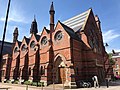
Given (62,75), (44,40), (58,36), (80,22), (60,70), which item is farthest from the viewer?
(80,22)

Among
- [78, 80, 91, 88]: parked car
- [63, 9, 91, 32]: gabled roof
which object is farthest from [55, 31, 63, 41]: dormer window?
[78, 80, 91, 88]: parked car

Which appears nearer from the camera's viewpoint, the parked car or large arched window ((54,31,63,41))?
the parked car

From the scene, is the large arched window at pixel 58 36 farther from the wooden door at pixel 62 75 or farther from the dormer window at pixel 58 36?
the wooden door at pixel 62 75

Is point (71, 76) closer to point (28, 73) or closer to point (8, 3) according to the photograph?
point (28, 73)

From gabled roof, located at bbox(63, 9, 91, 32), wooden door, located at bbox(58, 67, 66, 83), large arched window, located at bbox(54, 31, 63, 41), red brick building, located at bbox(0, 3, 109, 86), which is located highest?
gabled roof, located at bbox(63, 9, 91, 32)

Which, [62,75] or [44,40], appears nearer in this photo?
[62,75]

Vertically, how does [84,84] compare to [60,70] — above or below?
below

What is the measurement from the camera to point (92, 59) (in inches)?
999

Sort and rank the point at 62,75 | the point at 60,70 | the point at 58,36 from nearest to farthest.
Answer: the point at 62,75 → the point at 60,70 → the point at 58,36

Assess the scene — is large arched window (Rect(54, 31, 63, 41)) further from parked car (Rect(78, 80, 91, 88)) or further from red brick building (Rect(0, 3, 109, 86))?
parked car (Rect(78, 80, 91, 88))

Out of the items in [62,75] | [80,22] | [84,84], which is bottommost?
[84,84]

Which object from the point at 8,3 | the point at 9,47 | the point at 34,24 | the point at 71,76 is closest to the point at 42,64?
the point at 71,76

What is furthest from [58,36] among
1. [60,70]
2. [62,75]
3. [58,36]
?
[62,75]

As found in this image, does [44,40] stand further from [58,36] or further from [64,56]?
[64,56]
